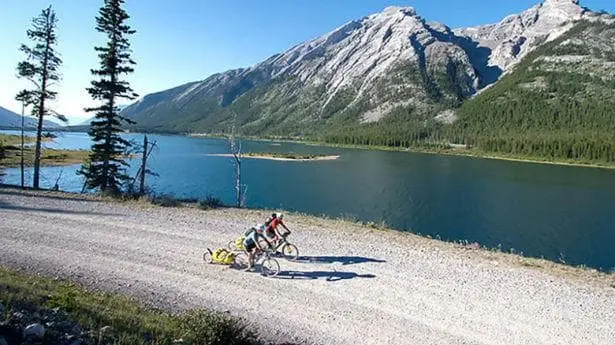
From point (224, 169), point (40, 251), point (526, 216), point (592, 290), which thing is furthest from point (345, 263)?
point (224, 169)

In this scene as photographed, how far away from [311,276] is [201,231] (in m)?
6.89

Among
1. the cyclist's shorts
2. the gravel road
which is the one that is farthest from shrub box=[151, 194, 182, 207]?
the cyclist's shorts

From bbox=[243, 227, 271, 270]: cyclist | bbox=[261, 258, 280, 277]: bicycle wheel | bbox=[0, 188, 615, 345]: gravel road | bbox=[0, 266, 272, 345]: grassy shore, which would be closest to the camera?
bbox=[0, 266, 272, 345]: grassy shore

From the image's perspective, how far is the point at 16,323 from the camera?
6.97 m

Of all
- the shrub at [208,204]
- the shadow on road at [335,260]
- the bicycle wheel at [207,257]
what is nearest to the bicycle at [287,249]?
the shadow on road at [335,260]

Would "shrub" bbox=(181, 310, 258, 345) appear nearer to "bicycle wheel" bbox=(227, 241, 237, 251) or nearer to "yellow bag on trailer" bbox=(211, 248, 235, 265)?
"yellow bag on trailer" bbox=(211, 248, 235, 265)

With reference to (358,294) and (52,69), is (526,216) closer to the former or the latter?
(358,294)

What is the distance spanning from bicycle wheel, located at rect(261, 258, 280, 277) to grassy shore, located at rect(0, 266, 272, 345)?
437 cm

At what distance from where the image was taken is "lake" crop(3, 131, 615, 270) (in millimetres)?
47125

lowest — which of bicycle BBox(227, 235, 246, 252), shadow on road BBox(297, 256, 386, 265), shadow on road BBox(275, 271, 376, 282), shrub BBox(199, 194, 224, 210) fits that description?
shadow on road BBox(275, 271, 376, 282)

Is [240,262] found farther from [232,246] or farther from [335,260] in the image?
[335,260]

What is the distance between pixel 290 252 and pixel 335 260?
1877 millimetres

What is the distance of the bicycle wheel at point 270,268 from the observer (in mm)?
16062

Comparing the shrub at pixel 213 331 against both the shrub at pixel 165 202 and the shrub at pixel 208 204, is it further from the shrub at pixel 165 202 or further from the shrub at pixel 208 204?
the shrub at pixel 165 202
